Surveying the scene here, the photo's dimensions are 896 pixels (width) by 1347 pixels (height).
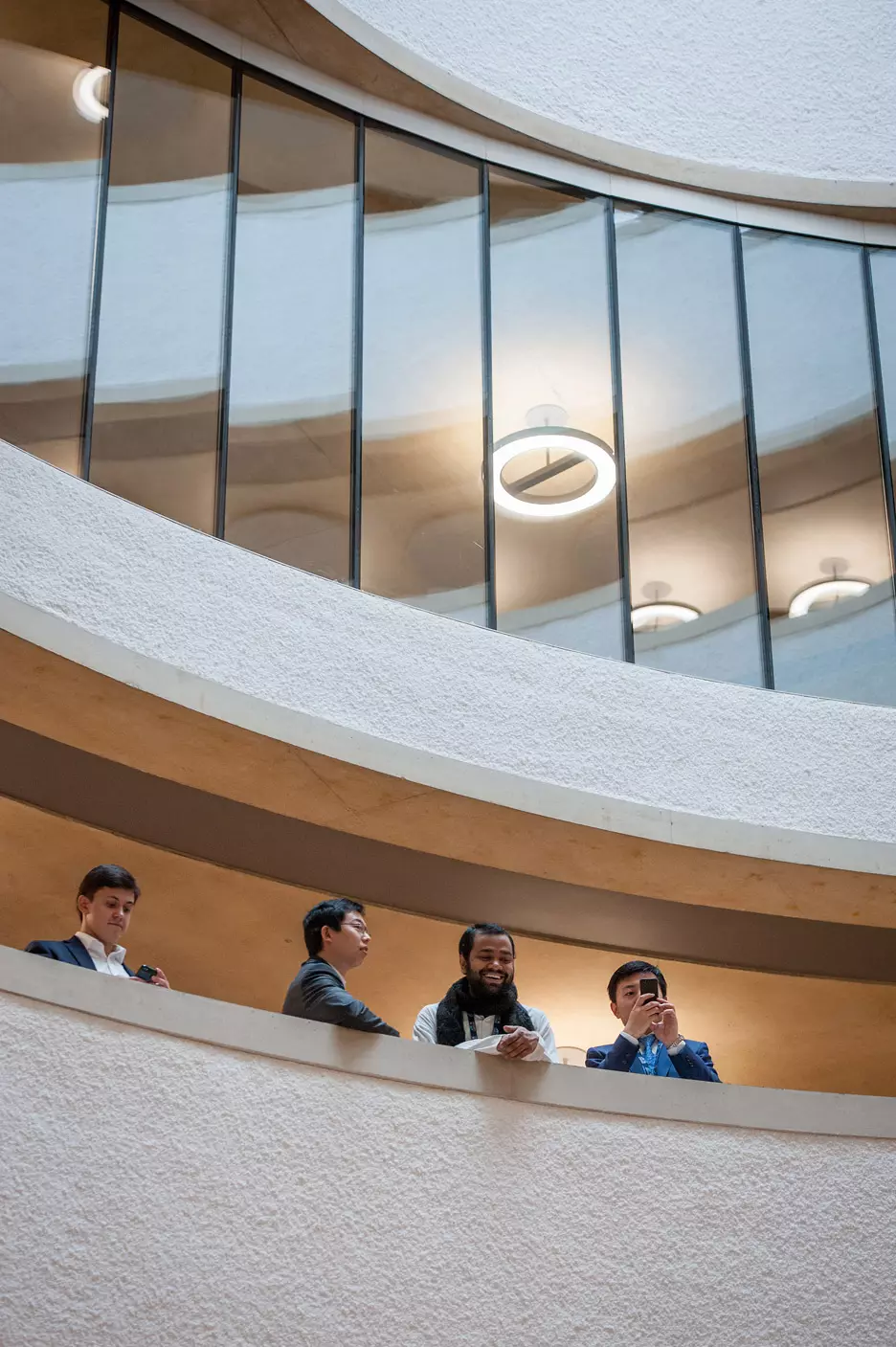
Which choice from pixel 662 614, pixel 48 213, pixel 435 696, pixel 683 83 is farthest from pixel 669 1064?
pixel 683 83

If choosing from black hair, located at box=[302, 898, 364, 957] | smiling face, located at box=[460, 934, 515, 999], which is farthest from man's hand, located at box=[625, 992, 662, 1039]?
black hair, located at box=[302, 898, 364, 957]

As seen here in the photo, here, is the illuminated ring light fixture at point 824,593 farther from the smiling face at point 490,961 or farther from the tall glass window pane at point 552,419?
the smiling face at point 490,961

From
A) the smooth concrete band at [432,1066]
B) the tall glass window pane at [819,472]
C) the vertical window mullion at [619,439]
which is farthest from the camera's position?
the tall glass window pane at [819,472]

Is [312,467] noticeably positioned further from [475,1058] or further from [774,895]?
[475,1058]

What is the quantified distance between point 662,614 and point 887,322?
3.46m

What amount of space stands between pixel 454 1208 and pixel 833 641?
6.29 m

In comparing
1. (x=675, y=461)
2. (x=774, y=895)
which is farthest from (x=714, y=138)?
(x=774, y=895)

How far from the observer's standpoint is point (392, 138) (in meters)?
13.1

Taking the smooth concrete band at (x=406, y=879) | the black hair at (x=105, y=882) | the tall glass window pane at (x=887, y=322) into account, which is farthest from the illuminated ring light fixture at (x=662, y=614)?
the black hair at (x=105, y=882)

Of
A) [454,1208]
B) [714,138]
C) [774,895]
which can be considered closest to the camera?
[454,1208]

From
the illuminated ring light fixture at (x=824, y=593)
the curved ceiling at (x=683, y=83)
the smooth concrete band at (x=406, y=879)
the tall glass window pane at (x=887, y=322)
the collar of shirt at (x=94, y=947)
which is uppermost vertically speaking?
the curved ceiling at (x=683, y=83)

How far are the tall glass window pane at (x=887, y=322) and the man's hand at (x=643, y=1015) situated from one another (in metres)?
6.75

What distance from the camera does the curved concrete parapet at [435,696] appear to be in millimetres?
9609

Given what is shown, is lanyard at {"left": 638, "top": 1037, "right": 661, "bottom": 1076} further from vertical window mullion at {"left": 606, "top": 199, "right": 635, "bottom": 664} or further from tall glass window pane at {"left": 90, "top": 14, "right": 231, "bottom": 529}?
tall glass window pane at {"left": 90, "top": 14, "right": 231, "bottom": 529}
